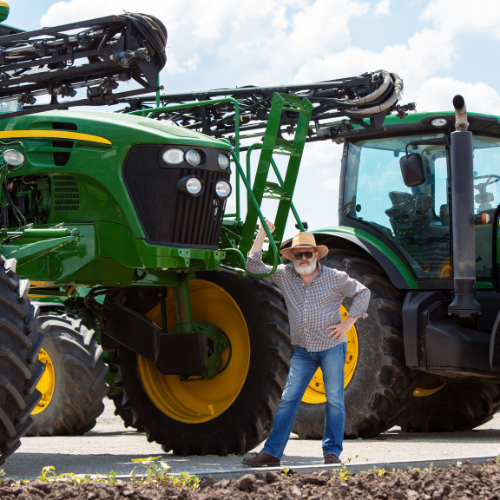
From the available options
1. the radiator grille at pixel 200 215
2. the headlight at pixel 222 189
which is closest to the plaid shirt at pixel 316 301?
the radiator grille at pixel 200 215

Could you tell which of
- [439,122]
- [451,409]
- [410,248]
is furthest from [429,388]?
[439,122]

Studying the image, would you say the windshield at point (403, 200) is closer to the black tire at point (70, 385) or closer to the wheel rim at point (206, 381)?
the wheel rim at point (206, 381)

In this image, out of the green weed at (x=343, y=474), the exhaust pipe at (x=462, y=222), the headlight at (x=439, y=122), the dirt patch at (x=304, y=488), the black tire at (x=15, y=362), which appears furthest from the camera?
the headlight at (x=439, y=122)

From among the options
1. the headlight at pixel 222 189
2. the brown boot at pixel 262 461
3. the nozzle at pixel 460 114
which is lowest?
the brown boot at pixel 262 461

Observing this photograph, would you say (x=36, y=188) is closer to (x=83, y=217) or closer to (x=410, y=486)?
(x=83, y=217)

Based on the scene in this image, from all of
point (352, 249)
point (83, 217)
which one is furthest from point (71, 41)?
point (352, 249)

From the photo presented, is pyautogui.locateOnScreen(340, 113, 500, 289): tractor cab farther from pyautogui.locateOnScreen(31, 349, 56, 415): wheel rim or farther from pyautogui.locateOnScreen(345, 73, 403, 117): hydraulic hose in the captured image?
pyautogui.locateOnScreen(31, 349, 56, 415): wheel rim

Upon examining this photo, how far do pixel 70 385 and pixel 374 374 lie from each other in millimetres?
3262

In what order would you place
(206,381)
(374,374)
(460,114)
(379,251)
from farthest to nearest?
1. (379,251)
2. (374,374)
3. (460,114)
4. (206,381)

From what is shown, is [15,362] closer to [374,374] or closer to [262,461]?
[262,461]

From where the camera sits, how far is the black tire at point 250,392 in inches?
238

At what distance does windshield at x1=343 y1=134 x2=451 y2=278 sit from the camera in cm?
801

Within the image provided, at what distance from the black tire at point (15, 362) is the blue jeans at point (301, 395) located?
1.50 metres

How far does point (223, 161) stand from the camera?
5.92m
